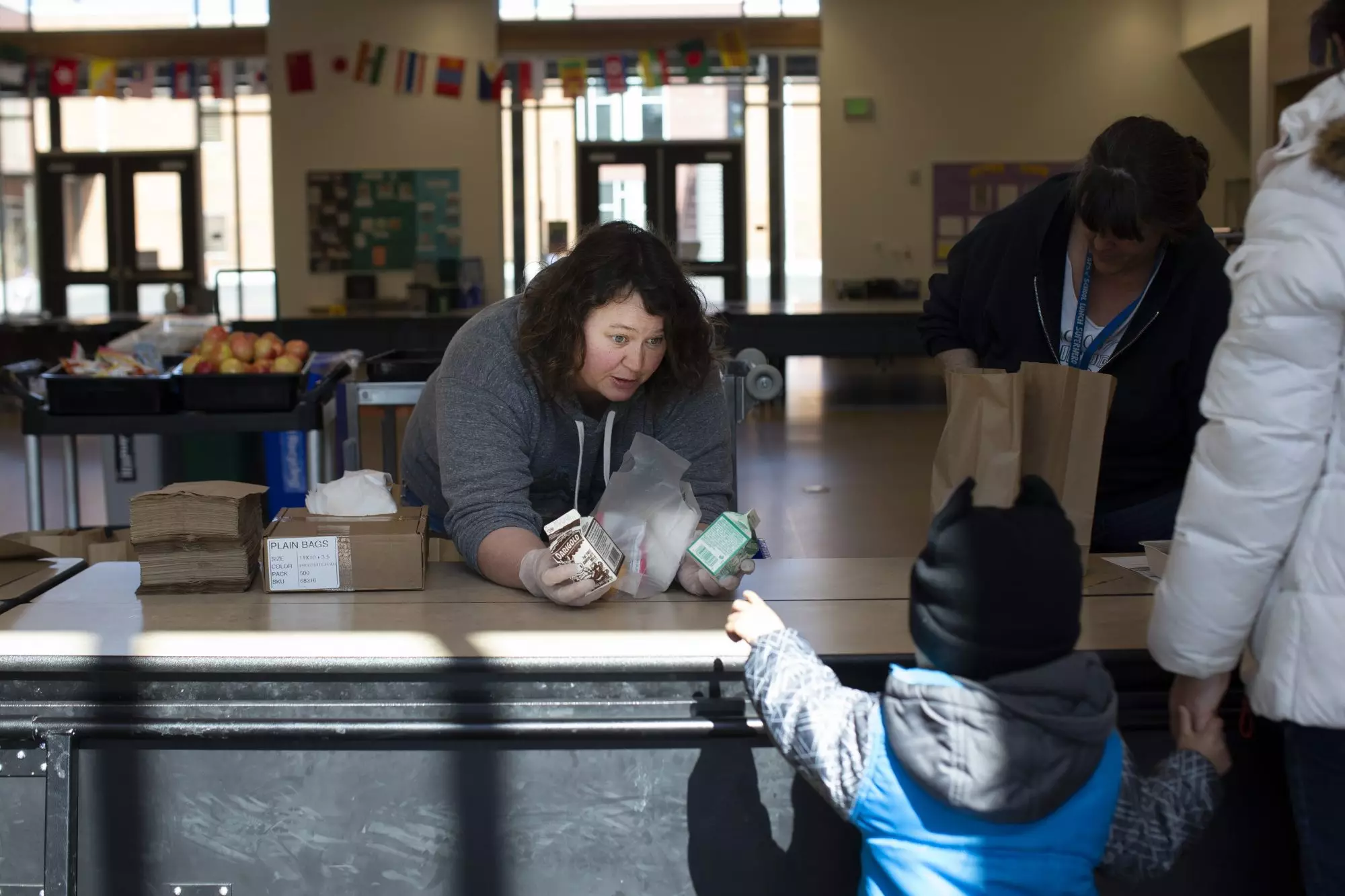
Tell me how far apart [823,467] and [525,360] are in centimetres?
540

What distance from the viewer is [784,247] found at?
1311 centimetres

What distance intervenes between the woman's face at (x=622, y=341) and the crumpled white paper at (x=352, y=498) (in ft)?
1.14

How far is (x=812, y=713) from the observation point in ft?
4.17

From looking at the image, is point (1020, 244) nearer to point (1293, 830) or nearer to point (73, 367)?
point (1293, 830)

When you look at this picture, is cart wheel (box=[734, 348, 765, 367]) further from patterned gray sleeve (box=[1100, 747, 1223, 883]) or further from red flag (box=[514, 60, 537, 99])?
red flag (box=[514, 60, 537, 99])

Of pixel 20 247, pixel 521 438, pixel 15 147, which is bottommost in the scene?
pixel 521 438

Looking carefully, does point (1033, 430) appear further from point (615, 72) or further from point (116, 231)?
point (116, 231)

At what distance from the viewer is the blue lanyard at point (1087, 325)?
2148 mm

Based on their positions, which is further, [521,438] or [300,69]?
[300,69]

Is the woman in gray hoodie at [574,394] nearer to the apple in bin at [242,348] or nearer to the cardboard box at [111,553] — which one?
the cardboard box at [111,553]

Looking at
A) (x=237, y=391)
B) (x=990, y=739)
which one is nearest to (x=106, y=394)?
(x=237, y=391)

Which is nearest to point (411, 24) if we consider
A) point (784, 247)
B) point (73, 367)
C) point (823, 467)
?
point (784, 247)

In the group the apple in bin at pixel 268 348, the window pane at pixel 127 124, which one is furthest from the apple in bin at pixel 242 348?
the window pane at pixel 127 124

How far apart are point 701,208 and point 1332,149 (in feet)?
39.6
